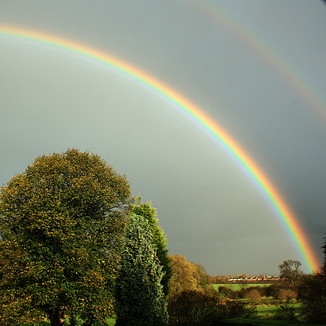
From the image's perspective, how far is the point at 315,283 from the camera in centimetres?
2228

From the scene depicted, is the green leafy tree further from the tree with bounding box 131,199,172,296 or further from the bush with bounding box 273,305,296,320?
the tree with bounding box 131,199,172,296

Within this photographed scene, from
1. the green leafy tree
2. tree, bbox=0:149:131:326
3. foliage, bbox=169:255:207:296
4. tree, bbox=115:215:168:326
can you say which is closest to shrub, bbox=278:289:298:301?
foliage, bbox=169:255:207:296

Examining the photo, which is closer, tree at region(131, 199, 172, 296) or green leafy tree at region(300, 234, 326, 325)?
green leafy tree at region(300, 234, 326, 325)

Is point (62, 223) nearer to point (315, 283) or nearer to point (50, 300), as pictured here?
point (50, 300)

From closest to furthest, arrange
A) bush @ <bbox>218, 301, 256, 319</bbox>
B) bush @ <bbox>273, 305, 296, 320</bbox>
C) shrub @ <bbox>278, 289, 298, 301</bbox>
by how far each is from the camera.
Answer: bush @ <bbox>273, 305, 296, 320</bbox>
bush @ <bbox>218, 301, 256, 319</bbox>
shrub @ <bbox>278, 289, 298, 301</bbox>

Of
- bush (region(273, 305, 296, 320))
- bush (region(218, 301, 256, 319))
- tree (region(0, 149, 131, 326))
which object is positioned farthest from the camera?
bush (region(218, 301, 256, 319))

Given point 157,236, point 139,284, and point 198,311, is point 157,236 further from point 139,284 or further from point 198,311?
point 198,311

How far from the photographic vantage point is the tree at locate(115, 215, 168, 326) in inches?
808

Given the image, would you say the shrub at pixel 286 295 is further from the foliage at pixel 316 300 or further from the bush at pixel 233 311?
the foliage at pixel 316 300

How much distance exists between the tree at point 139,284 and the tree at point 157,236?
2032 mm

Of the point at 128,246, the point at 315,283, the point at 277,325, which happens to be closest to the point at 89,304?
the point at 128,246

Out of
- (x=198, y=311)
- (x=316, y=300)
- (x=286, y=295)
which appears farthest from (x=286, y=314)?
(x=286, y=295)

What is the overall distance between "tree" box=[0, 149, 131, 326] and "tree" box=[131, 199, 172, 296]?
5.23 feet

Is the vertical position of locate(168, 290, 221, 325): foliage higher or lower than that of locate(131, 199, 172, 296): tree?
lower
